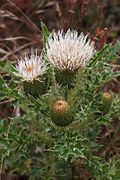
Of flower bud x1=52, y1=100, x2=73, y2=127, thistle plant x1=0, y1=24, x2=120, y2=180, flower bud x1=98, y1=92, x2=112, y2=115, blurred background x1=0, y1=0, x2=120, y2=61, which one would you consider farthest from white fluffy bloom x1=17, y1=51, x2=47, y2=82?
blurred background x1=0, y1=0, x2=120, y2=61

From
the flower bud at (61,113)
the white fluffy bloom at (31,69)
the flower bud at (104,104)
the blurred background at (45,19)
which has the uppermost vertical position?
the blurred background at (45,19)

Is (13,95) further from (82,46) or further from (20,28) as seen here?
(20,28)

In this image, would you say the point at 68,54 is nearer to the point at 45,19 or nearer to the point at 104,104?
the point at 104,104

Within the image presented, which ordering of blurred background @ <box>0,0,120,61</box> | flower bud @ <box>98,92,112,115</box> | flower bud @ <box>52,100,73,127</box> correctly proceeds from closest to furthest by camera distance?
flower bud @ <box>52,100,73,127</box>
flower bud @ <box>98,92,112,115</box>
blurred background @ <box>0,0,120,61</box>

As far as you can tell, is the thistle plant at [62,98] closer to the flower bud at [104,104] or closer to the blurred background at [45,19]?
the flower bud at [104,104]

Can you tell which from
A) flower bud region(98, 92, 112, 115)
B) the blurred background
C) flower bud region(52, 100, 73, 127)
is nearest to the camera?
flower bud region(52, 100, 73, 127)

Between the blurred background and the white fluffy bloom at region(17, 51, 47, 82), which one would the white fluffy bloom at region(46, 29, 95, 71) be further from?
the blurred background

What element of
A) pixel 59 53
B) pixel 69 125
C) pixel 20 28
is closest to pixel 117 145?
pixel 69 125

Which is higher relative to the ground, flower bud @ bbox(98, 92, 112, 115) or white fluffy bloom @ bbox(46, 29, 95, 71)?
white fluffy bloom @ bbox(46, 29, 95, 71)

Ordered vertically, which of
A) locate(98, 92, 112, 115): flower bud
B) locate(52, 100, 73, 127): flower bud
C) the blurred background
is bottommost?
locate(52, 100, 73, 127): flower bud

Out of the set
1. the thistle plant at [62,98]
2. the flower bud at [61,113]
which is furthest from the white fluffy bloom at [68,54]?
the flower bud at [61,113]

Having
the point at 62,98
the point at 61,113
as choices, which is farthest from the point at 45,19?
the point at 61,113
